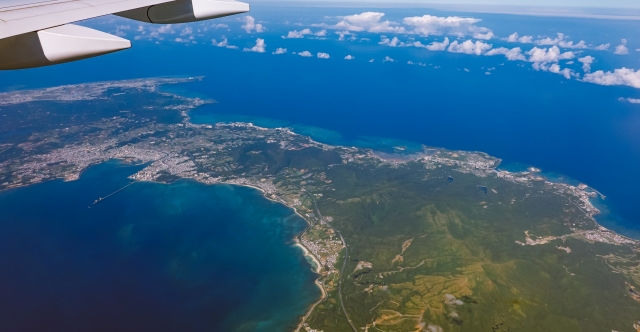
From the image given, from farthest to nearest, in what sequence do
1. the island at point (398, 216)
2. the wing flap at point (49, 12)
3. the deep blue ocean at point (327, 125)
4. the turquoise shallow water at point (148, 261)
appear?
the deep blue ocean at point (327, 125), the island at point (398, 216), the turquoise shallow water at point (148, 261), the wing flap at point (49, 12)

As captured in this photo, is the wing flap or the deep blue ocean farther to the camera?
the deep blue ocean

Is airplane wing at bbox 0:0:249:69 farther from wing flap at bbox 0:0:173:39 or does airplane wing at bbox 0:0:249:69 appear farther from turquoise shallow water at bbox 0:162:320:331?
turquoise shallow water at bbox 0:162:320:331

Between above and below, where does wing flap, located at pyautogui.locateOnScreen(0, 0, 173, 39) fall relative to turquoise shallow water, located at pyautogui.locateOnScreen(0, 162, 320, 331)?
above

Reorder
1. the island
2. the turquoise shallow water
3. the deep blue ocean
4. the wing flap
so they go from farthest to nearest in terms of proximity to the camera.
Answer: the deep blue ocean → the island → the turquoise shallow water → the wing flap

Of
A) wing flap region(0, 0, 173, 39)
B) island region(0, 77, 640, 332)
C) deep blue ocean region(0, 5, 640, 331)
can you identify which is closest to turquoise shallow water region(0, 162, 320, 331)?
deep blue ocean region(0, 5, 640, 331)

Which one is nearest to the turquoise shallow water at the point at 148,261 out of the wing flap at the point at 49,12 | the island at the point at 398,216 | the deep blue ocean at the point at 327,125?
the deep blue ocean at the point at 327,125

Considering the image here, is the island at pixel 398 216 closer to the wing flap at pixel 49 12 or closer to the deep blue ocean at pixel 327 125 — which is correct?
the deep blue ocean at pixel 327 125

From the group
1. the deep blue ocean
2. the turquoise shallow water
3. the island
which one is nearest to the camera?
the turquoise shallow water
